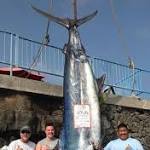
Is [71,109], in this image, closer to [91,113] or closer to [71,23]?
[91,113]

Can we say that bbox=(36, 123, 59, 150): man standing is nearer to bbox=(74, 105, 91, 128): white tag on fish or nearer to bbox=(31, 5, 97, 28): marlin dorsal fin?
bbox=(74, 105, 91, 128): white tag on fish

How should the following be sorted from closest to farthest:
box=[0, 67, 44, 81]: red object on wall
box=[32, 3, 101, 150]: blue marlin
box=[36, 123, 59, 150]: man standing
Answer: box=[32, 3, 101, 150]: blue marlin → box=[36, 123, 59, 150]: man standing → box=[0, 67, 44, 81]: red object on wall

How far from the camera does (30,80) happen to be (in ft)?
28.6

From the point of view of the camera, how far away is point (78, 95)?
7145mm

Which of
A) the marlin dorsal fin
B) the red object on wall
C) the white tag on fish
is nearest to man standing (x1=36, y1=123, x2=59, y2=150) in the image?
the white tag on fish

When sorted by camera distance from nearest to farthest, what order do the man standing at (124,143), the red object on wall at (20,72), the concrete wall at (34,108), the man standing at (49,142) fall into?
the man standing at (49,142), the man standing at (124,143), the concrete wall at (34,108), the red object on wall at (20,72)

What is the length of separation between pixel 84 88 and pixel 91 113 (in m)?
0.37

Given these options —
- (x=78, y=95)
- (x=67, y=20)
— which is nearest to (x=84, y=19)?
(x=67, y=20)

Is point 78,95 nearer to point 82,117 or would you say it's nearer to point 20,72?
point 82,117

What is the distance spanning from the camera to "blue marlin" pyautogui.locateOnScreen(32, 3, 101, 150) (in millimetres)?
6855

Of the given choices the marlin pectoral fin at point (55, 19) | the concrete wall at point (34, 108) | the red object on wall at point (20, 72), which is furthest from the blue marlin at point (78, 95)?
→ the red object on wall at point (20, 72)

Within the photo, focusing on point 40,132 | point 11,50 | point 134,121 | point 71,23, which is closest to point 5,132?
point 40,132

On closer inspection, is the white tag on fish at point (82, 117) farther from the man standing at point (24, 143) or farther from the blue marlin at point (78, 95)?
the man standing at point (24, 143)

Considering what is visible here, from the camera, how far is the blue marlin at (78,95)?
686cm
